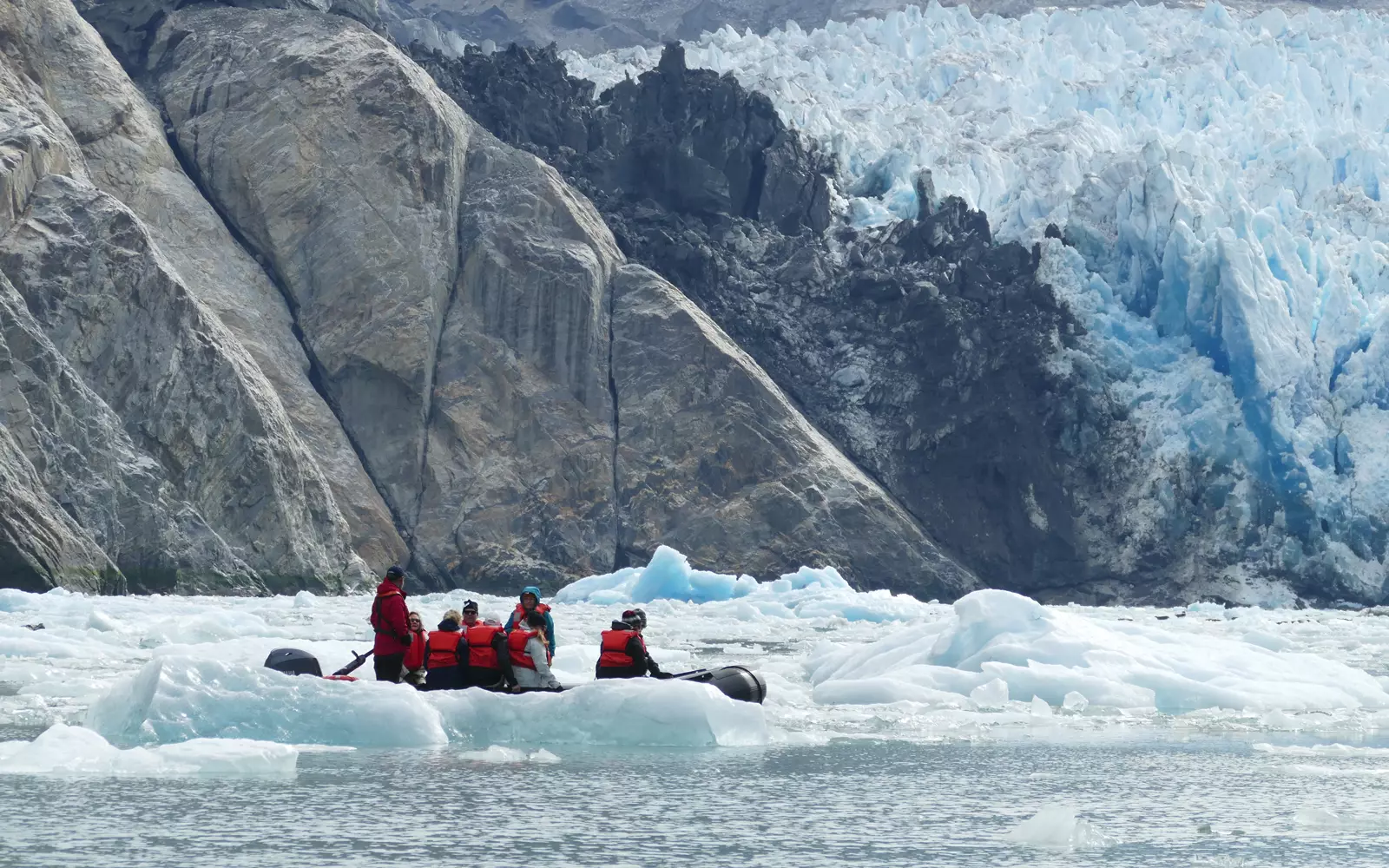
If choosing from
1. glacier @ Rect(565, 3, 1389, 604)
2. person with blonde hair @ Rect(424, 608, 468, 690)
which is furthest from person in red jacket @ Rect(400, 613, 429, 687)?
glacier @ Rect(565, 3, 1389, 604)

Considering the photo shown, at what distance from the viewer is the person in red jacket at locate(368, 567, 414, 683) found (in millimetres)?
15125

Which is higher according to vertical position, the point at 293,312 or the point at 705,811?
the point at 293,312

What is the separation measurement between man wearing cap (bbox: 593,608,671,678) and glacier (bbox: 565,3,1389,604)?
38025 mm

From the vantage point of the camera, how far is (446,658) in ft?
50.3

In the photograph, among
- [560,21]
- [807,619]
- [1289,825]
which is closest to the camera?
[1289,825]

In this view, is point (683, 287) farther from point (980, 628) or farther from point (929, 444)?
point (980, 628)

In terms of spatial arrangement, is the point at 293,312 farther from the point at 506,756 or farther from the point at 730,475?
the point at 506,756

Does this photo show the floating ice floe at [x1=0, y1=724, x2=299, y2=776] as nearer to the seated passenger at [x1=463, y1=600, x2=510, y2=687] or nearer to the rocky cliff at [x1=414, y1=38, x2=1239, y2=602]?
the seated passenger at [x1=463, y1=600, x2=510, y2=687]

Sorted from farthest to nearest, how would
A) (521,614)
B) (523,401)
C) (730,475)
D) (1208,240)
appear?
(730,475)
(523,401)
(1208,240)
(521,614)

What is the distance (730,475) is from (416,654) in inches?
1460

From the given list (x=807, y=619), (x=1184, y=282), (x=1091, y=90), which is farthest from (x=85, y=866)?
(x=1091, y=90)

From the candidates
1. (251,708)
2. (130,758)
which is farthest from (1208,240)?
(130,758)

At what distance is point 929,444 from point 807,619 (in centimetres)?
2223

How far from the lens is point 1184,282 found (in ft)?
171
